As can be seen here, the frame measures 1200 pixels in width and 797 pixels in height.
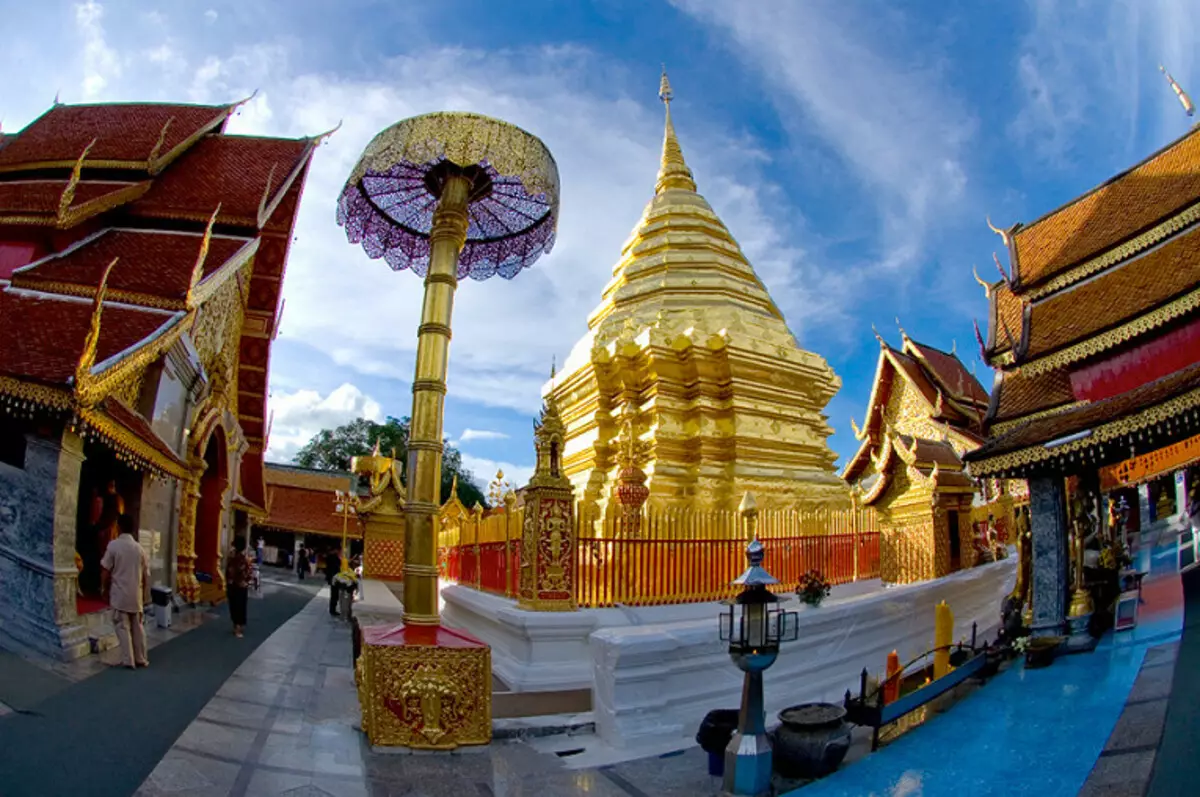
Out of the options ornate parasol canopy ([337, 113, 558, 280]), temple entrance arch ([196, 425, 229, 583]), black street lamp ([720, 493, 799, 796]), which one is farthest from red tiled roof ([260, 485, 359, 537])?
black street lamp ([720, 493, 799, 796])

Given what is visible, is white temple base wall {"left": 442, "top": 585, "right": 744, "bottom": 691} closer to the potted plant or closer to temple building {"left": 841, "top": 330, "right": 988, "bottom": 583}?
the potted plant

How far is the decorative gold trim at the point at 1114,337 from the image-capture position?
643cm

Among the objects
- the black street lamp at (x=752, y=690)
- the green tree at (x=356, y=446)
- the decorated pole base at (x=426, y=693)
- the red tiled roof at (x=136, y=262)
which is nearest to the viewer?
the black street lamp at (x=752, y=690)

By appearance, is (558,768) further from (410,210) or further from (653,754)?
(410,210)

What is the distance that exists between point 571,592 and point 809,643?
81.1 inches

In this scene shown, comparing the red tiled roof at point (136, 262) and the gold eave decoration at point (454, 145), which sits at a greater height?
the red tiled roof at point (136, 262)

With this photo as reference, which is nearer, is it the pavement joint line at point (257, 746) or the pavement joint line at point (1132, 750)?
the pavement joint line at point (1132, 750)

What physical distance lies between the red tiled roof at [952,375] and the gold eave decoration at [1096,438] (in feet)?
36.1

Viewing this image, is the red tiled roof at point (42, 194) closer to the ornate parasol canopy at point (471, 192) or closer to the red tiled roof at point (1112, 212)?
the ornate parasol canopy at point (471, 192)

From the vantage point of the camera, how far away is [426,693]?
13.0ft

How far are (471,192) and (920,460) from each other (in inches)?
315

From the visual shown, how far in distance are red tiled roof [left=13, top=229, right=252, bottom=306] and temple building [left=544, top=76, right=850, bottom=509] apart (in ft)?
17.6

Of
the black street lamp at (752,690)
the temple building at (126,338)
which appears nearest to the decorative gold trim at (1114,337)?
the black street lamp at (752,690)

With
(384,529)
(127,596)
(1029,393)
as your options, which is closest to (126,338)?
(127,596)
